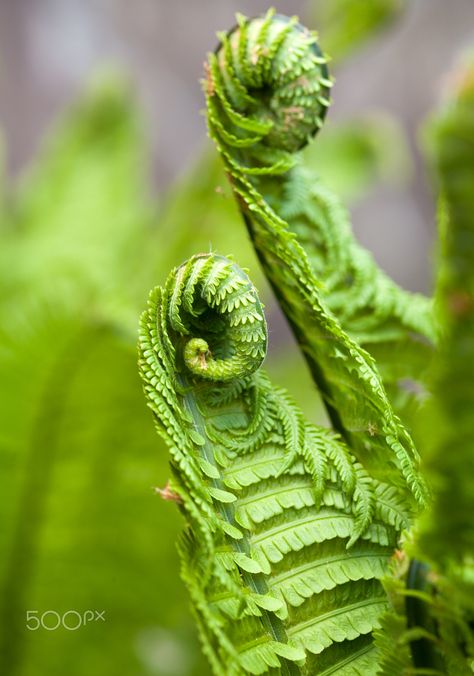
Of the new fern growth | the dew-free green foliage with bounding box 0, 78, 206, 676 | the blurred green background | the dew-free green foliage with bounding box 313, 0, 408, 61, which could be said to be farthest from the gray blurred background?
the new fern growth

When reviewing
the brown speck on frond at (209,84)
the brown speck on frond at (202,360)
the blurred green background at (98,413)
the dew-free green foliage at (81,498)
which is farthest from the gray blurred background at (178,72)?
the brown speck on frond at (202,360)

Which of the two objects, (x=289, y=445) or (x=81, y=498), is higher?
(x=81, y=498)

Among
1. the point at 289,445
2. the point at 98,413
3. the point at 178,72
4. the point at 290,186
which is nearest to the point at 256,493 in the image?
the point at 289,445

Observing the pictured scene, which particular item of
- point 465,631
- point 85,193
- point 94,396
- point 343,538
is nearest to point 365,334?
point 343,538

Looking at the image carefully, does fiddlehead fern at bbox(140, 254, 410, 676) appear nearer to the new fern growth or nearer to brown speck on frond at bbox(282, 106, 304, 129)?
the new fern growth

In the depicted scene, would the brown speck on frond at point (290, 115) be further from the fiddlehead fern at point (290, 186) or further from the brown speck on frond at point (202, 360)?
the brown speck on frond at point (202, 360)

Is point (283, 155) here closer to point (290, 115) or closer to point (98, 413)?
point (290, 115)
